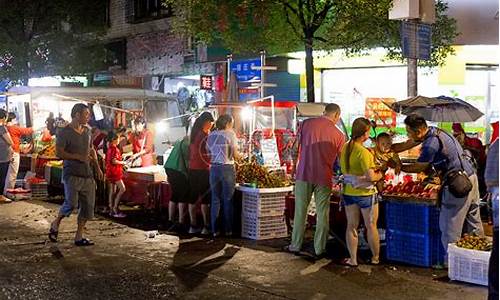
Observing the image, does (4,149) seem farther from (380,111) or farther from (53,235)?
(380,111)

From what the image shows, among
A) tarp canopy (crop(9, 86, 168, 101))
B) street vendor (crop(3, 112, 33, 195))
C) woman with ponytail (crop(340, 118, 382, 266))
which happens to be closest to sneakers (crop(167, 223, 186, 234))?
woman with ponytail (crop(340, 118, 382, 266))

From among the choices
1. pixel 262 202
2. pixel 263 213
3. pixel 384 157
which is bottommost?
pixel 263 213

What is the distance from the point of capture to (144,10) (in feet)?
77.0

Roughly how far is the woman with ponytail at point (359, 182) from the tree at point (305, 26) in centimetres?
542

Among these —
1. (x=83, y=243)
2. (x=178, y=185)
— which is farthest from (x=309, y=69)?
(x=83, y=243)

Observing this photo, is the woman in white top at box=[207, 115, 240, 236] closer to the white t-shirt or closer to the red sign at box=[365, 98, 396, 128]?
the white t-shirt

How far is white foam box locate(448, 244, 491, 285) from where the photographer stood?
7.53 m

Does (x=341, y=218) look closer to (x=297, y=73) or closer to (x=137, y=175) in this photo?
(x=137, y=175)

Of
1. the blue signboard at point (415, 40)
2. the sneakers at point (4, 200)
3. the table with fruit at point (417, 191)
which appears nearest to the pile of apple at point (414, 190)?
the table with fruit at point (417, 191)

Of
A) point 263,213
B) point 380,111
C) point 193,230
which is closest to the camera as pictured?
point 263,213

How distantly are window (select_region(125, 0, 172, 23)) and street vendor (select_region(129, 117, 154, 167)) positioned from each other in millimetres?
8666

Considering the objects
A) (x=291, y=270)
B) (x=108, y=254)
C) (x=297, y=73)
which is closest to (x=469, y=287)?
(x=291, y=270)

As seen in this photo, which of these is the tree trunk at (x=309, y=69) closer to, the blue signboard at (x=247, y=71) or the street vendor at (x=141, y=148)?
the blue signboard at (x=247, y=71)

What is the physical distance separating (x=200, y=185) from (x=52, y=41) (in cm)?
1649
